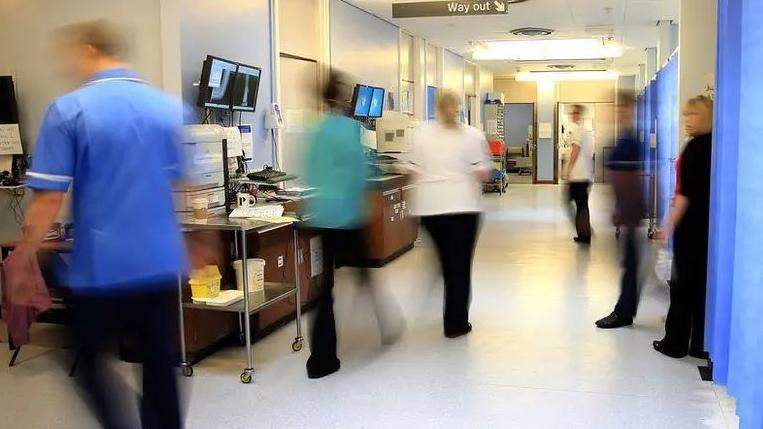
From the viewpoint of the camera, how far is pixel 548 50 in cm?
1412

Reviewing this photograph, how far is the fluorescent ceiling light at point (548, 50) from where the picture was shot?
1299 cm

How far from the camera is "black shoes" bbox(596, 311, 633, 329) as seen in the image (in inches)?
202

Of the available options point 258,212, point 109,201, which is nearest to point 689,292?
point 258,212

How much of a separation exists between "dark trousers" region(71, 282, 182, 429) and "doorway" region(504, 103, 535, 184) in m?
17.9

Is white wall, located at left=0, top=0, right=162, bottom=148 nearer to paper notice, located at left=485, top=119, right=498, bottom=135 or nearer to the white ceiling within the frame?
the white ceiling

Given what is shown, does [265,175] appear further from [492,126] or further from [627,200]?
[492,126]

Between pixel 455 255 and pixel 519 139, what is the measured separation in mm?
16385

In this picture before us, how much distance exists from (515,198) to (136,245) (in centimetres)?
1319

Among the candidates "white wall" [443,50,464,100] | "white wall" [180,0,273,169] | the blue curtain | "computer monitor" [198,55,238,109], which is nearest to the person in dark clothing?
the blue curtain

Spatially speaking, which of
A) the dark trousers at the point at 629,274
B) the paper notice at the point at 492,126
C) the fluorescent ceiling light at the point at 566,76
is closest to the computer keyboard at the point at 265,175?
the dark trousers at the point at 629,274

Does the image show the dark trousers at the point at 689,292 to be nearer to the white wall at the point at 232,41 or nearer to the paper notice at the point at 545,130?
the white wall at the point at 232,41

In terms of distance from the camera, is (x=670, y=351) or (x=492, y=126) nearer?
(x=670, y=351)

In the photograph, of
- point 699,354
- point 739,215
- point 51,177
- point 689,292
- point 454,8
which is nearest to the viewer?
point 51,177

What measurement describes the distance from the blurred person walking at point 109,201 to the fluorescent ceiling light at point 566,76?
17.2 metres
